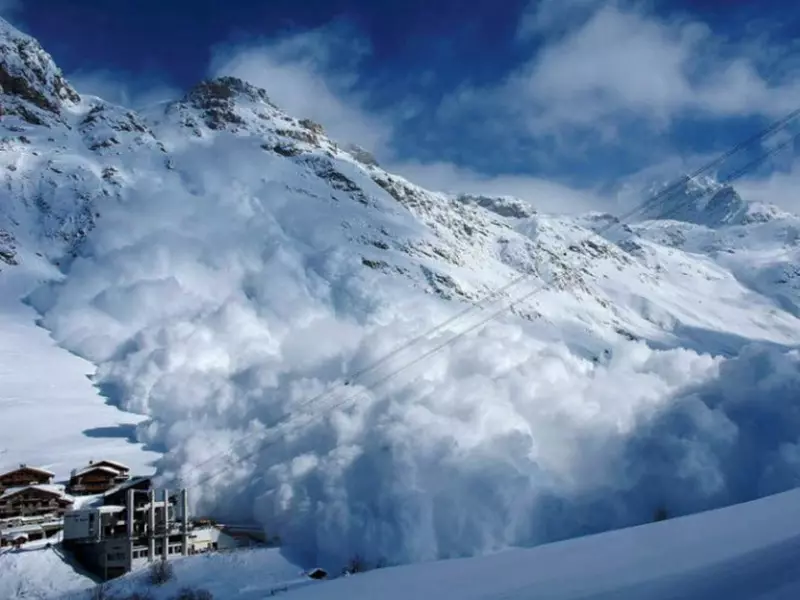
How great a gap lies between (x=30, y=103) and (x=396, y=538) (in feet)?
351

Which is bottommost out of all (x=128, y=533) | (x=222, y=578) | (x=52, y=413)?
(x=222, y=578)

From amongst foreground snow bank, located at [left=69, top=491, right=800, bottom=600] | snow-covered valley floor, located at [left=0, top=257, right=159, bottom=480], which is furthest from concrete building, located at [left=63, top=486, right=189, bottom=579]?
foreground snow bank, located at [left=69, top=491, right=800, bottom=600]

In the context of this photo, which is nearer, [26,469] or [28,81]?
[26,469]

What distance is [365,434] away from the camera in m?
63.9

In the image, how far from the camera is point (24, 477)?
161ft

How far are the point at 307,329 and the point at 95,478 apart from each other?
37.6 meters

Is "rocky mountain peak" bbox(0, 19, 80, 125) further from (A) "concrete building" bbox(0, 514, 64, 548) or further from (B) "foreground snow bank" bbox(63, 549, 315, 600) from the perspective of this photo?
(B) "foreground snow bank" bbox(63, 549, 315, 600)

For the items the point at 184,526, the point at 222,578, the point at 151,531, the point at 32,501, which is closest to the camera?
the point at 222,578

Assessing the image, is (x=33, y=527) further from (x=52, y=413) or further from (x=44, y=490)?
(x=52, y=413)

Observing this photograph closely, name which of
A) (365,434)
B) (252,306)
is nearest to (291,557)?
(365,434)

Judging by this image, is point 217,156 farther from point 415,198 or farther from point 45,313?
point 45,313

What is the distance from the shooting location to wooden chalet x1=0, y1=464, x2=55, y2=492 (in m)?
48.4

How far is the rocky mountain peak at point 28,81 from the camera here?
124 m

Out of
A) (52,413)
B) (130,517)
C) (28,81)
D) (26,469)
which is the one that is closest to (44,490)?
(26,469)
